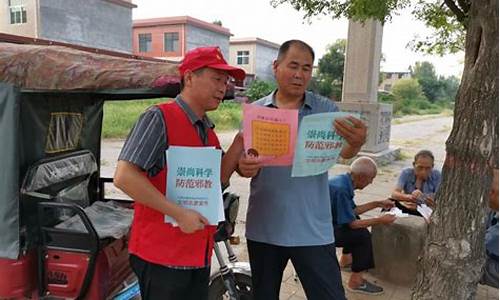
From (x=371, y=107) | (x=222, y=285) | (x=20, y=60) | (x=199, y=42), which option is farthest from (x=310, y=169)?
(x=199, y=42)

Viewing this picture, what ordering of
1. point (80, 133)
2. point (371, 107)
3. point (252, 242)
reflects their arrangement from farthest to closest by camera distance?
point (371, 107) < point (80, 133) < point (252, 242)

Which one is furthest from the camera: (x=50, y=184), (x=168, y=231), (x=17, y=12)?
(x=17, y=12)

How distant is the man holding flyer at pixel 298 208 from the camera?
2.00 meters

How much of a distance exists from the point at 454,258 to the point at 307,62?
45.5 inches

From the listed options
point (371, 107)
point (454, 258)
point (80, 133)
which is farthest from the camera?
point (371, 107)

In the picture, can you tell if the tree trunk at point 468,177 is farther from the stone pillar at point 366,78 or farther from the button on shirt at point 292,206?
the stone pillar at point 366,78

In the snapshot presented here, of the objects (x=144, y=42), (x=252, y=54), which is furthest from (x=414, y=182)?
(x=252, y=54)

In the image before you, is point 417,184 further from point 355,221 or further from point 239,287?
point 239,287

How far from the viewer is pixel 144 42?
110ft

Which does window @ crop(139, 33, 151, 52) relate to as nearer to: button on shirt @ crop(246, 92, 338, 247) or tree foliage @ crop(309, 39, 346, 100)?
tree foliage @ crop(309, 39, 346, 100)

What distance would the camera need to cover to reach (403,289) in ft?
12.0

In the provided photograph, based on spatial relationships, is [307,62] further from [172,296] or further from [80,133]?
[80,133]

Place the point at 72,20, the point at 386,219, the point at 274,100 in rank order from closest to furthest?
1. the point at 274,100
2. the point at 386,219
3. the point at 72,20

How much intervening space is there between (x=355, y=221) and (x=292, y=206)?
1554mm
